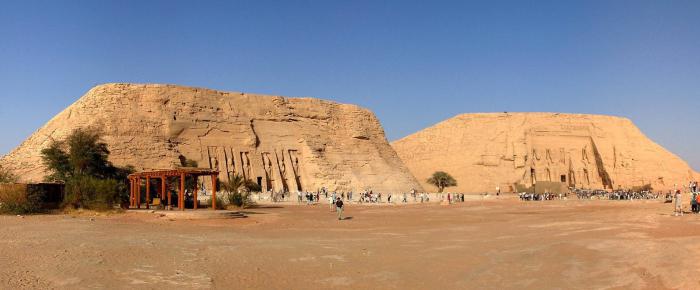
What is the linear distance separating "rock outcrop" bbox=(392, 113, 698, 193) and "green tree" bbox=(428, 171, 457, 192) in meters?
1.12

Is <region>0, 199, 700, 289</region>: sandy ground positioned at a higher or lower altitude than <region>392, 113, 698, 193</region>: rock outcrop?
lower

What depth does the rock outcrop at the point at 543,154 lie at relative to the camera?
6756 cm

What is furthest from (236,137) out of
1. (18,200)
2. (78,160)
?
(18,200)

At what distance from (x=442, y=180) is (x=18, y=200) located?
49.6 m

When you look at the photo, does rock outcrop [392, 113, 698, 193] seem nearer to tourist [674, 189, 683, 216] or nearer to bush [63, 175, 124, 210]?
tourist [674, 189, 683, 216]

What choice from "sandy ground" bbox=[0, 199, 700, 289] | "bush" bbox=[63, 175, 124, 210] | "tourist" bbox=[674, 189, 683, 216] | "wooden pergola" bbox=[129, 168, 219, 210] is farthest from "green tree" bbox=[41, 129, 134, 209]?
"tourist" bbox=[674, 189, 683, 216]

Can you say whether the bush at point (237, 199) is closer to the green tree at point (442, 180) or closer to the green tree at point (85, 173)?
the green tree at point (85, 173)

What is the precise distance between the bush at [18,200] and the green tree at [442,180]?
4814cm

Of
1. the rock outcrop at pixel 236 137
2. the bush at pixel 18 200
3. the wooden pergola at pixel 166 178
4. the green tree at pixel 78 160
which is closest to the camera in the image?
the bush at pixel 18 200

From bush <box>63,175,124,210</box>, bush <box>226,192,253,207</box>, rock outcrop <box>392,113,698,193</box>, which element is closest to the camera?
bush <box>63,175,124,210</box>

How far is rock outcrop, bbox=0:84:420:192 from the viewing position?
39.9 meters

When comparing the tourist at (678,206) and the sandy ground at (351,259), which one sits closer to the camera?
the sandy ground at (351,259)

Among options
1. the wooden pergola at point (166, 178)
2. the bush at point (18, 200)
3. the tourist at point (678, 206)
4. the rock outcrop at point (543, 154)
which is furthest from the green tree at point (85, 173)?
the rock outcrop at point (543, 154)

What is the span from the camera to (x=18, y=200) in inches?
840
